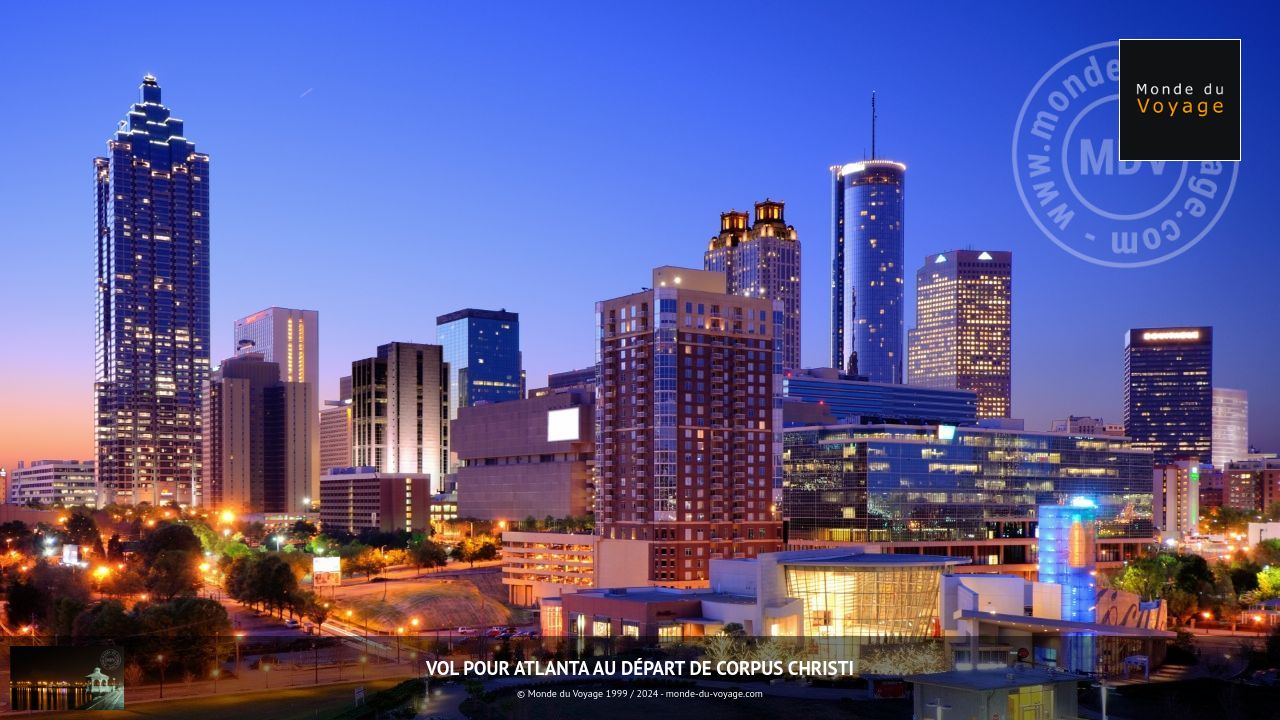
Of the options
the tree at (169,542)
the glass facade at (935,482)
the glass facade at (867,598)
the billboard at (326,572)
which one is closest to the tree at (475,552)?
the billboard at (326,572)

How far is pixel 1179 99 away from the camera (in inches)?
1773

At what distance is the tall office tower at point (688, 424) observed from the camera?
146m

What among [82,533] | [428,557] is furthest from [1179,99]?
[82,533]

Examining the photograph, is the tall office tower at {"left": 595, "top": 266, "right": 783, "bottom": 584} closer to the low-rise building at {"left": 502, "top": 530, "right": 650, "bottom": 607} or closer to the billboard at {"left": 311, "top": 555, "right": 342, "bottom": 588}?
the low-rise building at {"left": 502, "top": 530, "right": 650, "bottom": 607}

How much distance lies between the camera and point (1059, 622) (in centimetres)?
8450

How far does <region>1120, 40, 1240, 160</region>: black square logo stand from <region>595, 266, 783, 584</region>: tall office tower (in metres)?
105

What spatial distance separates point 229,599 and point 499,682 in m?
92.0

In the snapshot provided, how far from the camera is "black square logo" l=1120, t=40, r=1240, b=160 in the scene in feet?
144

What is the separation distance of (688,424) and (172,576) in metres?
65.3

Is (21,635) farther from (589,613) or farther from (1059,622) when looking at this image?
(1059,622)

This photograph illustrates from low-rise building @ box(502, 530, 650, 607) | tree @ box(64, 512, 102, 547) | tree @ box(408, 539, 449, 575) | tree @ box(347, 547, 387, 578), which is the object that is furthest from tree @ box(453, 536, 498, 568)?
tree @ box(64, 512, 102, 547)

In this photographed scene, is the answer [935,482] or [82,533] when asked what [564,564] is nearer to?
[935,482]

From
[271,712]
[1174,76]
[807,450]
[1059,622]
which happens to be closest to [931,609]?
[1059,622]

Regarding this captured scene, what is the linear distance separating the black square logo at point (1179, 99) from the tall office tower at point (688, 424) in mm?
104645
